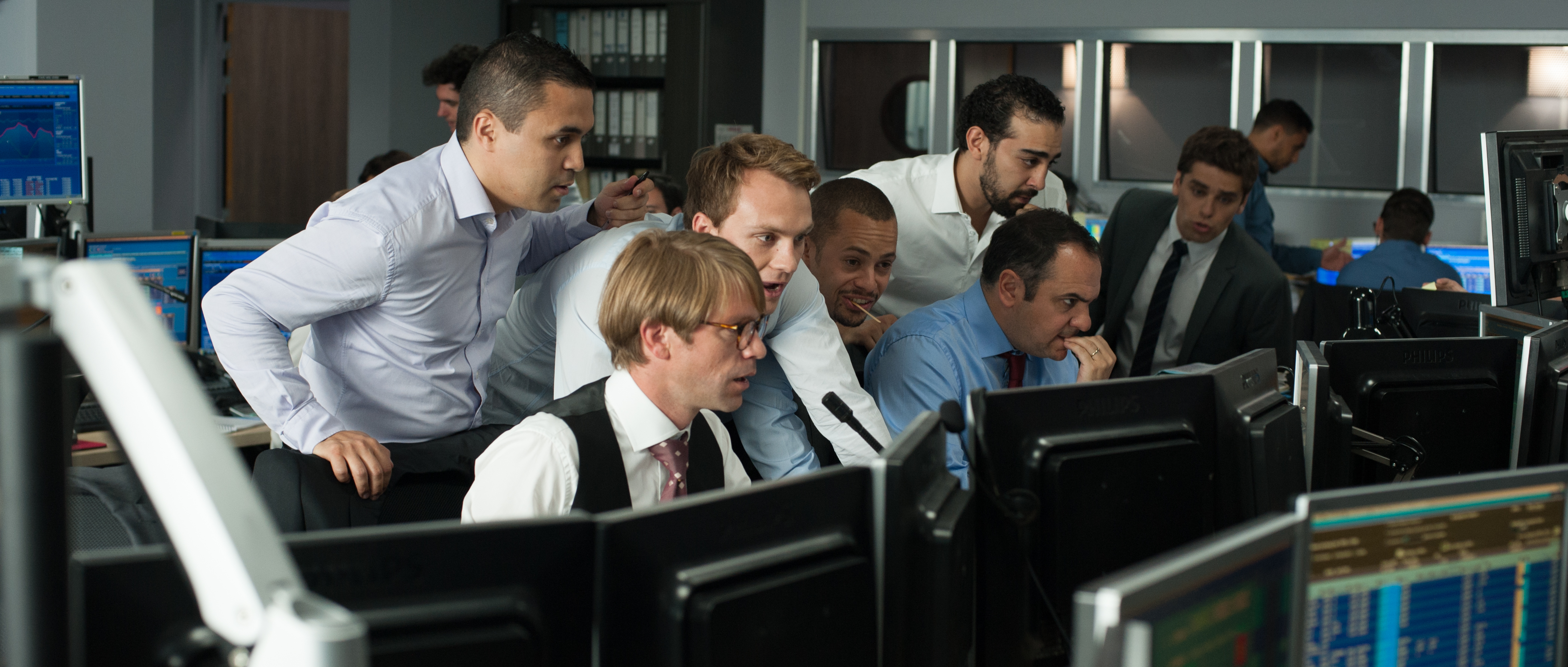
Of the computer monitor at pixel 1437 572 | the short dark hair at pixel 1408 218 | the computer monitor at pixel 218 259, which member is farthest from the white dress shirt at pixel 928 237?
the short dark hair at pixel 1408 218

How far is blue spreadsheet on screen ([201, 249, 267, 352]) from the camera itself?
3449mm

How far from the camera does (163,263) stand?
11.0 feet

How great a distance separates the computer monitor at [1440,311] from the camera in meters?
2.79

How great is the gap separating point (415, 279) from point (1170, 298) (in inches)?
82.3

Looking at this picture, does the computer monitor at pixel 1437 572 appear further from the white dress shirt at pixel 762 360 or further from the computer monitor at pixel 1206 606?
the white dress shirt at pixel 762 360

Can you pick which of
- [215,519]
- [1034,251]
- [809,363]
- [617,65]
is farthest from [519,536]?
[617,65]

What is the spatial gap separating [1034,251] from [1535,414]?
0.83 m

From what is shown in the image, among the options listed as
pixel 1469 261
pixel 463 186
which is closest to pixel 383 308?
pixel 463 186

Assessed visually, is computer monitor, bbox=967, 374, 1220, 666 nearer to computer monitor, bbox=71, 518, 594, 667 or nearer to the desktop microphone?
the desktop microphone

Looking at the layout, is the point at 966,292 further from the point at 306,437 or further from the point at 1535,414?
the point at 306,437

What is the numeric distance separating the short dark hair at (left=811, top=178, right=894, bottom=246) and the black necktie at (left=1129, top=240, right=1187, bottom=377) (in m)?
1.12

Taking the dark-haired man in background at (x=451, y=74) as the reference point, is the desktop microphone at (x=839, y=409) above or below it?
below

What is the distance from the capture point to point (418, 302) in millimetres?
2014

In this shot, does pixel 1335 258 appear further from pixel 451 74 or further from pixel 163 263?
pixel 163 263
